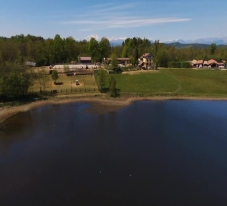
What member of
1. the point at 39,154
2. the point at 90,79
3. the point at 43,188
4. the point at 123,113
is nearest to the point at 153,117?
the point at 123,113

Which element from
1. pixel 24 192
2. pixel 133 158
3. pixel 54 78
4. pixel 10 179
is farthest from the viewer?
pixel 54 78

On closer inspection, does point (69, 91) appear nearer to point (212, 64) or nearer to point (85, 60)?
point (85, 60)

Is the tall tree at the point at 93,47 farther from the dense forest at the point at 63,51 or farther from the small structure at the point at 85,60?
the small structure at the point at 85,60

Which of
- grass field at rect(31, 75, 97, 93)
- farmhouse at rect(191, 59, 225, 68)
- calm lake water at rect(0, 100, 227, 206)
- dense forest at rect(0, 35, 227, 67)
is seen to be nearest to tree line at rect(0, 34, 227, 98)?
dense forest at rect(0, 35, 227, 67)

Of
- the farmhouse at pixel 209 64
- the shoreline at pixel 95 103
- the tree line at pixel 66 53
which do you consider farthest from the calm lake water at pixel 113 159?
the farmhouse at pixel 209 64

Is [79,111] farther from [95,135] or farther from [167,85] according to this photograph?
[167,85]

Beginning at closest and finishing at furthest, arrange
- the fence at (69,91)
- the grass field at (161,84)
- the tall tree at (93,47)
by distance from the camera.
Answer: the fence at (69,91) < the grass field at (161,84) < the tall tree at (93,47)

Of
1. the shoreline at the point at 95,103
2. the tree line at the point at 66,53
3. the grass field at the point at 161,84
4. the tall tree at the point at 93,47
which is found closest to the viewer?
the shoreline at the point at 95,103
